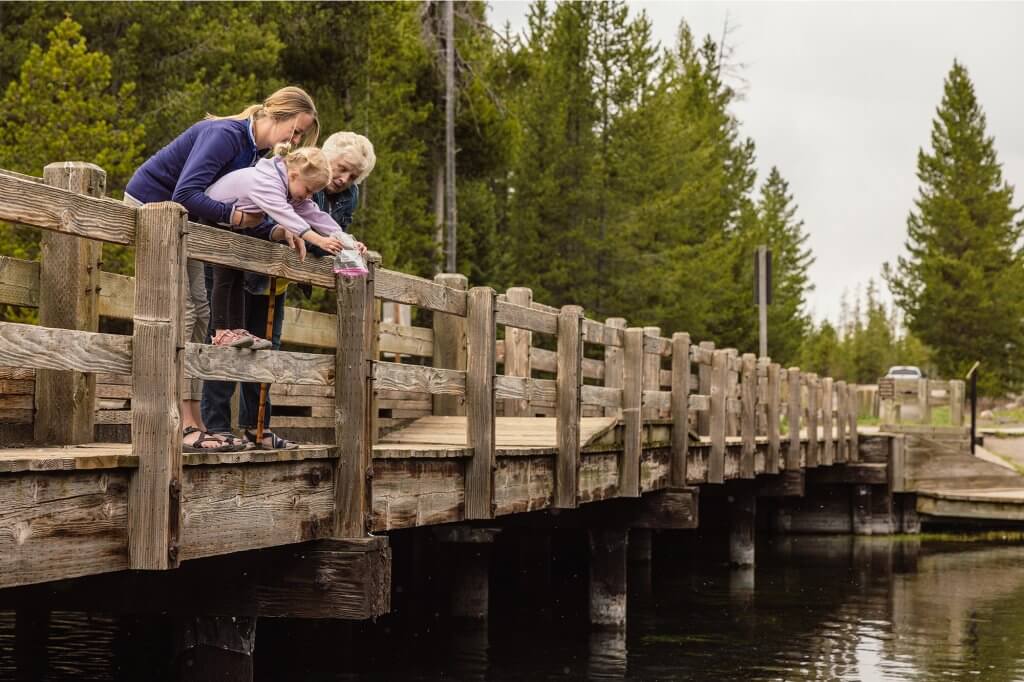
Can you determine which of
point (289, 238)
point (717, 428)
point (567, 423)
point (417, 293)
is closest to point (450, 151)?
point (717, 428)

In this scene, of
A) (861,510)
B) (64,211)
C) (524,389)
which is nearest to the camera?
(64,211)

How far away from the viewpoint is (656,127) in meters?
38.5

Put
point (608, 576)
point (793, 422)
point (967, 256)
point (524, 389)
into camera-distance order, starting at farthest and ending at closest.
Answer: point (967, 256), point (793, 422), point (608, 576), point (524, 389)

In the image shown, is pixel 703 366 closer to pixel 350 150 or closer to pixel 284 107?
pixel 350 150

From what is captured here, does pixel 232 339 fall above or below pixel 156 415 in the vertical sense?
above

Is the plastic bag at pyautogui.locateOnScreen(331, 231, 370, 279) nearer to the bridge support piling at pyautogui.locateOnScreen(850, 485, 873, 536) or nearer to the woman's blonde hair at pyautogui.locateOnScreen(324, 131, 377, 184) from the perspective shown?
the woman's blonde hair at pyautogui.locateOnScreen(324, 131, 377, 184)

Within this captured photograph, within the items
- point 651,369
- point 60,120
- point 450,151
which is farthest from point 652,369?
point 450,151

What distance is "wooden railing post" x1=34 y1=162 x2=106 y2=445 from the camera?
6.51 meters

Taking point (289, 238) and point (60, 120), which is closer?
point (289, 238)

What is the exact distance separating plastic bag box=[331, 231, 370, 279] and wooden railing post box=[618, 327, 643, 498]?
5610 millimetres

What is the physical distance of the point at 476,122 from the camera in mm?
34188

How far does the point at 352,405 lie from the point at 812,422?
1641 cm

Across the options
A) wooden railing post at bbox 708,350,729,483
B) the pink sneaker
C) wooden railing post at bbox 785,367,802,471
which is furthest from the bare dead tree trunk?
the pink sneaker

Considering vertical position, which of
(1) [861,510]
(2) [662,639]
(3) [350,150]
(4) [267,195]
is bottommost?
(2) [662,639]
